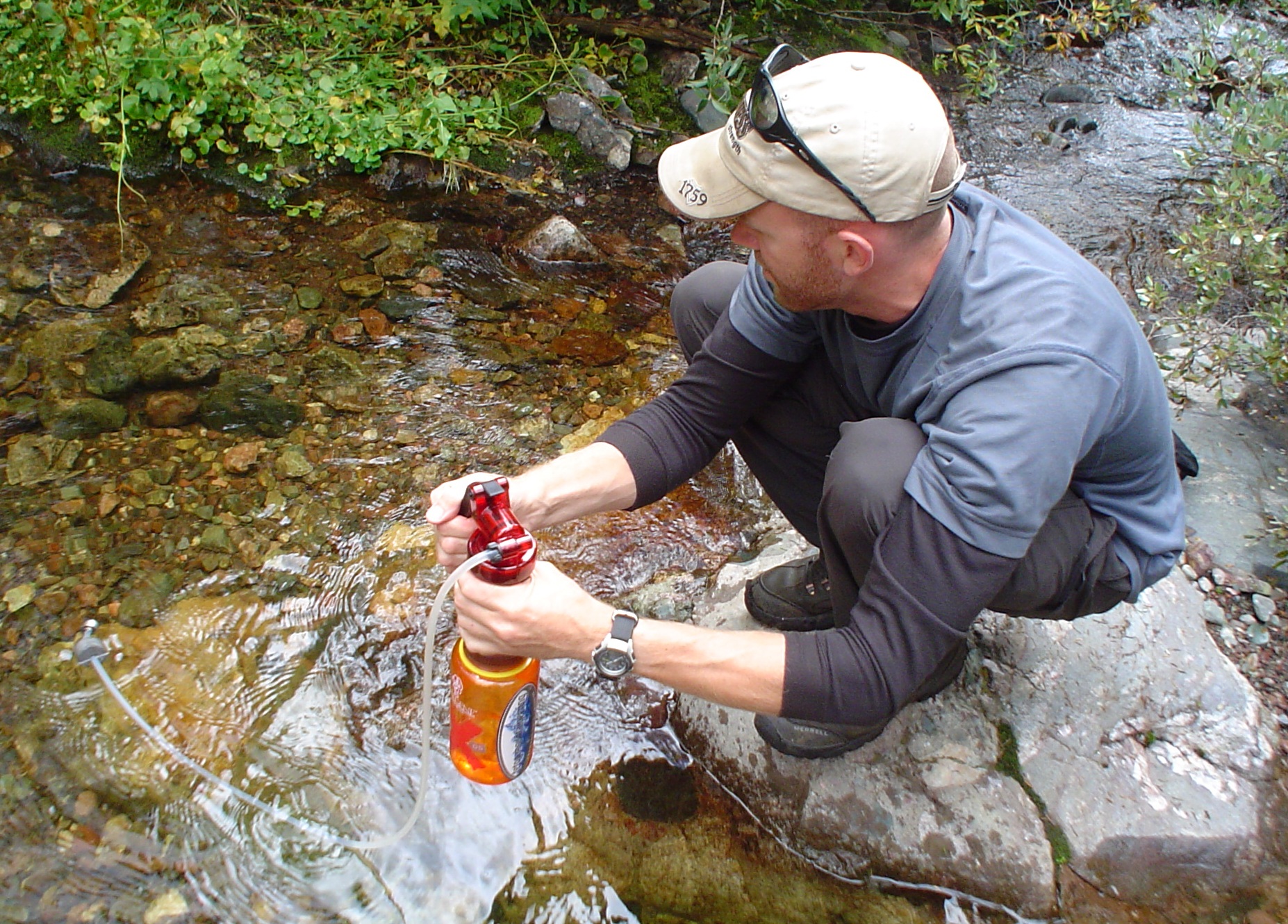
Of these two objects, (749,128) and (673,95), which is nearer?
(749,128)

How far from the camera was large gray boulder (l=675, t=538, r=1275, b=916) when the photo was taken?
2.00 m

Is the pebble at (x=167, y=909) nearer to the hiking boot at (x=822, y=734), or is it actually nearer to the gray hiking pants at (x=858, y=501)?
the hiking boot at (x=822, y=734)

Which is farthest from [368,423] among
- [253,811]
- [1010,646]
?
[1010,646]

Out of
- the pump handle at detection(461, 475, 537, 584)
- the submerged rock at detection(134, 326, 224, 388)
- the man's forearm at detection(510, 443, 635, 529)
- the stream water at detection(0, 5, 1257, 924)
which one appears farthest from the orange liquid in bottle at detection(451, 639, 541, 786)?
the submerged rock at detection(134, 326, 224, 388)

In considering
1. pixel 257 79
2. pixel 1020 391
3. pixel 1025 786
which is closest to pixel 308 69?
pixel 257 79

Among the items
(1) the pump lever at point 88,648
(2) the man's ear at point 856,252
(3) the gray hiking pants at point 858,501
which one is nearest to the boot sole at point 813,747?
(3) the gray hiking pants at point 858,501

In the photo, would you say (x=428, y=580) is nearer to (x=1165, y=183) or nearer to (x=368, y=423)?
(x=368, y=423)

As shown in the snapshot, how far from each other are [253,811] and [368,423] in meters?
1.40

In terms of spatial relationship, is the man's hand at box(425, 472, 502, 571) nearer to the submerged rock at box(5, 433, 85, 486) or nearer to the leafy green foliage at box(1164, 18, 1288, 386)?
the submerged rock at box(5, 433, 85, 486)

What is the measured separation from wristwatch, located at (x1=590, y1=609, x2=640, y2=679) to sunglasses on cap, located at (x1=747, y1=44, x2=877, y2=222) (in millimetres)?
860

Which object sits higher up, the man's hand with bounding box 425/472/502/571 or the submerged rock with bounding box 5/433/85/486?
the man's hand with bounding box 425/472/502/571

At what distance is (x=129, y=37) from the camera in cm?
377

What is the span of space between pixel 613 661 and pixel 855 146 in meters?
1.01

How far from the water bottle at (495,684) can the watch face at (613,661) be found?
0.16m
